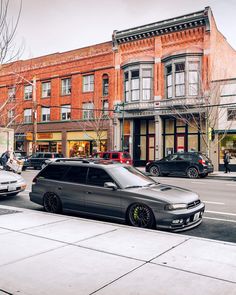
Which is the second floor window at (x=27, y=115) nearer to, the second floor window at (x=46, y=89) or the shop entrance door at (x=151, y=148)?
the second floor window at (x=46, y=89)

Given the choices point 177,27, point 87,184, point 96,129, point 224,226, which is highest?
point 177,27

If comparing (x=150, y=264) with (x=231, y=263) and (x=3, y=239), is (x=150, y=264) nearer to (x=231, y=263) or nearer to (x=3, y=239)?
(x=231, y=263)

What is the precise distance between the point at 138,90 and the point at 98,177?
22.8 m

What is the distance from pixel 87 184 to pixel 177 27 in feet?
76.8

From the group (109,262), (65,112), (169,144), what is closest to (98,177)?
(109,262)

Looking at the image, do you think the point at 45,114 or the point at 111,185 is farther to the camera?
the point at 45,114

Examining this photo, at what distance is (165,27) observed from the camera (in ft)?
93.7

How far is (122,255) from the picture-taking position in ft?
17.0

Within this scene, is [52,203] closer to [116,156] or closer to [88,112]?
[116,156]

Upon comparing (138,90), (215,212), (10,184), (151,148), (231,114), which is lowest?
(215,212)

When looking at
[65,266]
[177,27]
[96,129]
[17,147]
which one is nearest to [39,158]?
[96,129]

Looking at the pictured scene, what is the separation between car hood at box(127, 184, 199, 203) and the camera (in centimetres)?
711

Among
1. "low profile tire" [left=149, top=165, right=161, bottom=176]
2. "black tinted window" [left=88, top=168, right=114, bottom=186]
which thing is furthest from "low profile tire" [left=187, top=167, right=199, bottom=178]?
"black tinted window" [left=88, top=168, right=114, bottom=186]

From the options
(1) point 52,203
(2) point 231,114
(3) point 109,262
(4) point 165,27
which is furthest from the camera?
(4) point 165,27
